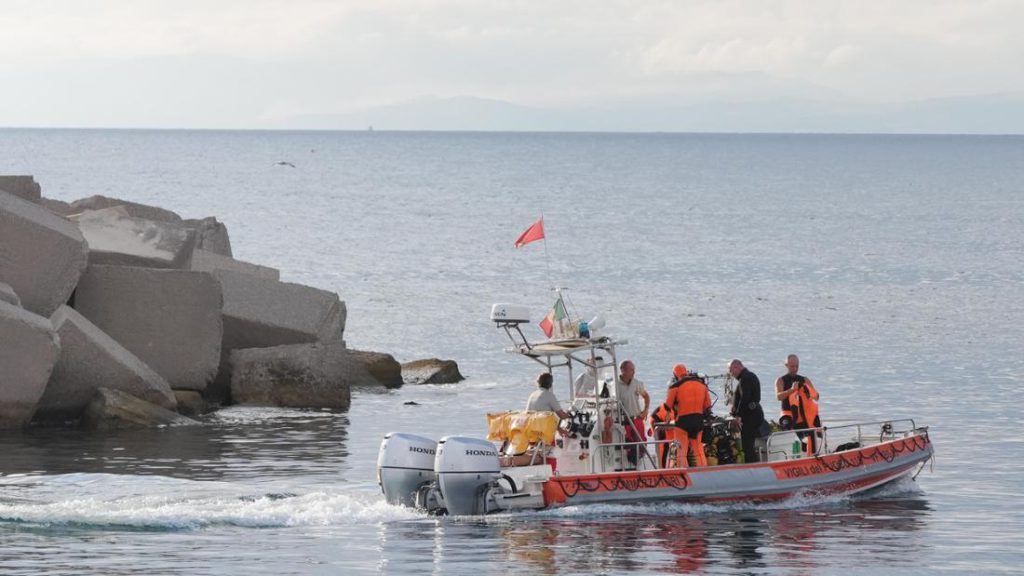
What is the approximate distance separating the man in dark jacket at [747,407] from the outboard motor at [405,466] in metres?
3.79

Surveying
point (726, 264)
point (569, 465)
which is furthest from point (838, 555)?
point (726, 264)

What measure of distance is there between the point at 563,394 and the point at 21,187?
10.2 m

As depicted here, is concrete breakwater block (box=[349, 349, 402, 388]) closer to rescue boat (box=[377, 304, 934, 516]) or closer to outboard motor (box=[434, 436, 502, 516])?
rescue boat (box=[377, 304, 934, 516])

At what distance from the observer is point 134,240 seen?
2708 centimetres

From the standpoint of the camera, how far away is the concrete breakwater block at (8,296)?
23453mm

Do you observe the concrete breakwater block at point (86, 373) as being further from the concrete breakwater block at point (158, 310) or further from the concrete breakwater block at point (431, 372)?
the concrete breakwater block at point (431, 372)

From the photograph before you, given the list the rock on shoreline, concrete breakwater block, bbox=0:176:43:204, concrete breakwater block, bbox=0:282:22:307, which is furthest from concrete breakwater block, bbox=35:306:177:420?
concrete breakwater block, bbox=0:176:43:204

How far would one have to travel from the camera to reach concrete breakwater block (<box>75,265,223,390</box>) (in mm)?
25312

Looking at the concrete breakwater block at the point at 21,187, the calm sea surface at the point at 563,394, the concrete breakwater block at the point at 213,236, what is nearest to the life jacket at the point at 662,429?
the calm sea surface at the point at 563,394

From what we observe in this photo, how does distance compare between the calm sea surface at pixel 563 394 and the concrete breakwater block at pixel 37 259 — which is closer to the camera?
the calm sea surface at pixel 563 394

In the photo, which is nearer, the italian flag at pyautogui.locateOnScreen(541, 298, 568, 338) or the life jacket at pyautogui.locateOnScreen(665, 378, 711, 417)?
the life jacket at pyautogui.locateOnScreen(665, 378, 711, 417)

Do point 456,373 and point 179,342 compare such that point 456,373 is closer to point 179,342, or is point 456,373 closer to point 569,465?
point 179,342

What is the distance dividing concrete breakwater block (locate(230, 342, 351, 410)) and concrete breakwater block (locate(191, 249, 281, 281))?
7.71 ft

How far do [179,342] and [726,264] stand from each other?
35.5 m
